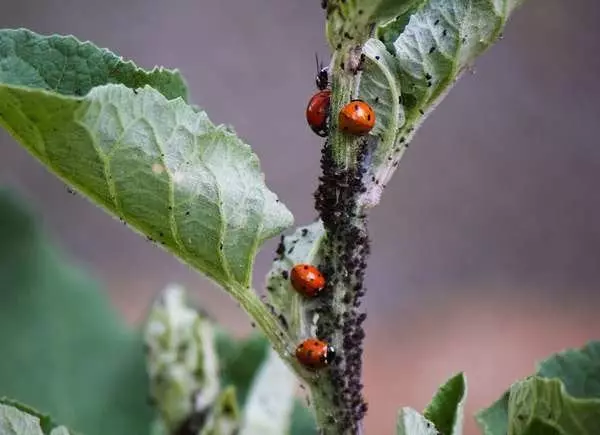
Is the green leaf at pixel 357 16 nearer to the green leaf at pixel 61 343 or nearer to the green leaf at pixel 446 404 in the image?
the green leaf at pixel 446 404

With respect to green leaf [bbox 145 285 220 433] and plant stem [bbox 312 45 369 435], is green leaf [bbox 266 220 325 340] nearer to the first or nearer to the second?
plant stem [bbox 312 45 369 435]

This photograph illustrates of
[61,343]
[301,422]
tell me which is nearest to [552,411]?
[301,422]

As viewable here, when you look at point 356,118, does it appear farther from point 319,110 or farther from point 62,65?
point 62,65

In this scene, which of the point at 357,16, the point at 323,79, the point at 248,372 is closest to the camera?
the point at 357,16

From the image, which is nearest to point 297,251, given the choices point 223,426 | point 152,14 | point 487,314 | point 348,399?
point 348,399

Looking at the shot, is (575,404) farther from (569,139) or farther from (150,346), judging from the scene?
(569,139)

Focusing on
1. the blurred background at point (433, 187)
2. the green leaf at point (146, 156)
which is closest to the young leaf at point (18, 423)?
the green leaf at point (146, 156)
